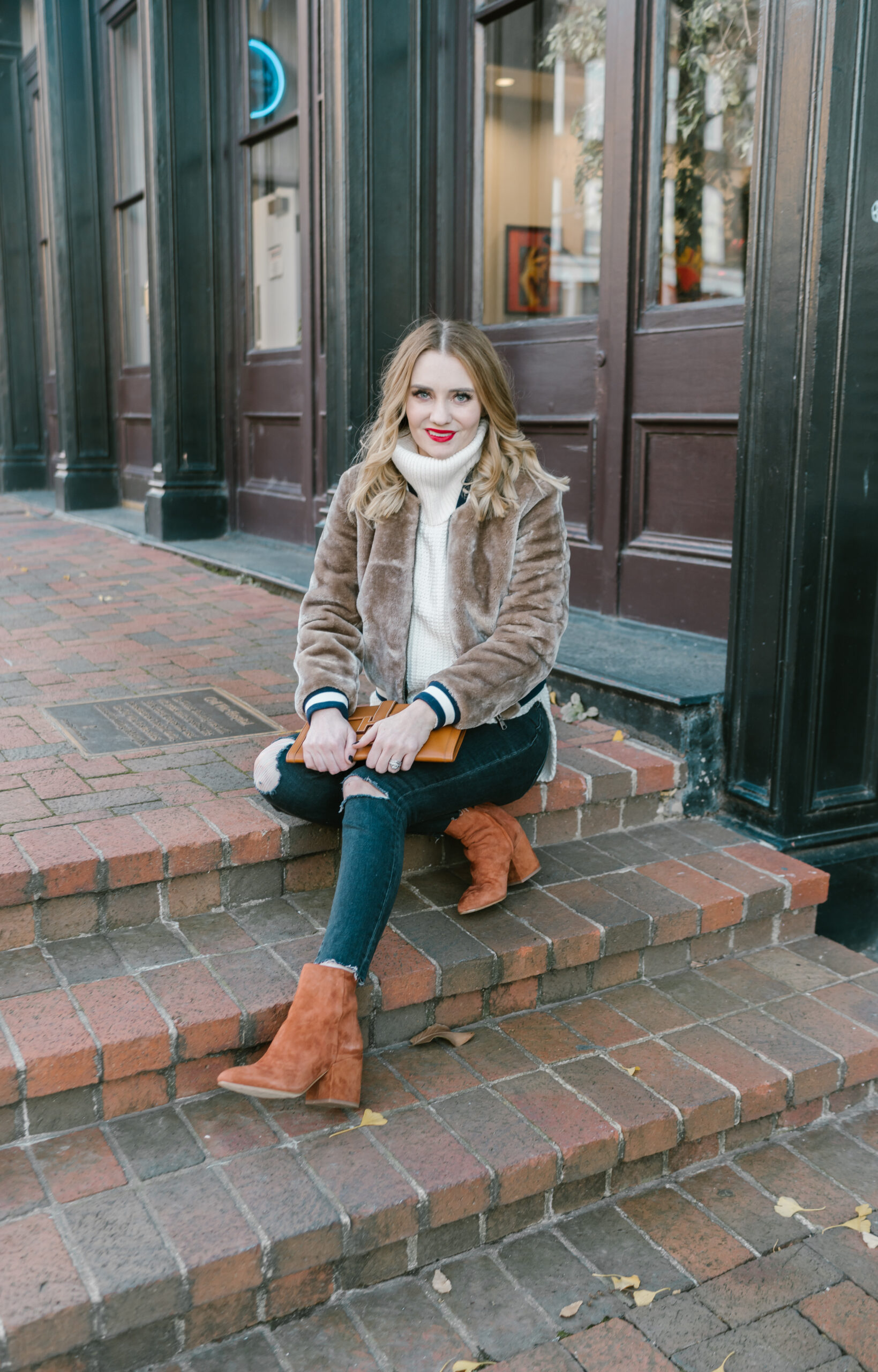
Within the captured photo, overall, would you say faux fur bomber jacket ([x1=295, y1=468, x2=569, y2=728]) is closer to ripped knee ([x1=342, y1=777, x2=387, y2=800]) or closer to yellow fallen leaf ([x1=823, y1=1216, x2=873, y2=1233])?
ripped knee ([x1=342, y1=777, x2=387, y2=800])

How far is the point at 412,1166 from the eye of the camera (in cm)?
210

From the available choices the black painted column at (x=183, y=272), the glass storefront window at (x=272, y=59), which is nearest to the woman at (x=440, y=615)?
the glass storefront window at (x=272, y=59)

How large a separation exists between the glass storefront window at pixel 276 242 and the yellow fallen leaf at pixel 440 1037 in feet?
15.9

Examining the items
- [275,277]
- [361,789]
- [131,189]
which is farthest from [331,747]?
[131,189]

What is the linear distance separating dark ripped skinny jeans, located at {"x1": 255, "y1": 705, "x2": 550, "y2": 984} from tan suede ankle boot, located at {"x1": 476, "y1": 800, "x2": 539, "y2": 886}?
4 centimetres

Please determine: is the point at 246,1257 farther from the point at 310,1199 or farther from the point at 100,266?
the point at 100,266

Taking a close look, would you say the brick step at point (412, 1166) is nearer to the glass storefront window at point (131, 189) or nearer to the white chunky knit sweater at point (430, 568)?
the white chunky knit sweater at point (430, 568)

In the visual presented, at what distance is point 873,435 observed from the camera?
122 inches

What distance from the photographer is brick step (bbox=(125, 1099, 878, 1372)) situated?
1.88 metres

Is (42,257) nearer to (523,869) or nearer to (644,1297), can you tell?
(523,869)

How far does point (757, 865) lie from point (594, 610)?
1639mm

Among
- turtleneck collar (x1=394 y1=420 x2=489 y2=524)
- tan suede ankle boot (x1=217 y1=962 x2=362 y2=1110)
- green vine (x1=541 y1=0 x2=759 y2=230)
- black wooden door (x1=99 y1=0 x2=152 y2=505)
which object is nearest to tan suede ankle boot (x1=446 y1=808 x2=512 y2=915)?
tan suede ankle boot (x1=217 y1=962 x2=362 y2=1110)

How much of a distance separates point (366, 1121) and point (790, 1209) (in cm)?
84

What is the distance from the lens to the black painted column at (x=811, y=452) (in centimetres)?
288
